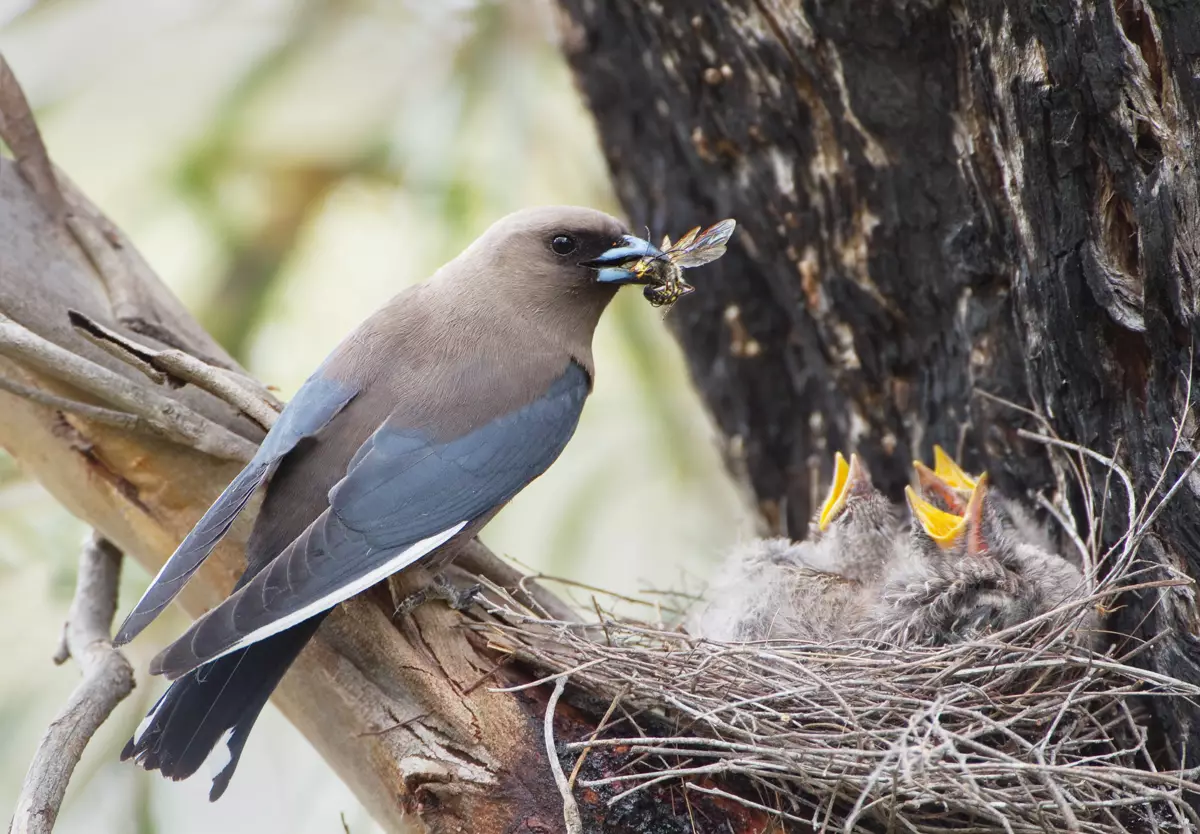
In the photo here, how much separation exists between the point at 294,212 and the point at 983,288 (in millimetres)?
3294

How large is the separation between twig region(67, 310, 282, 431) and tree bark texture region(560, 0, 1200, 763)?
5.33 ft

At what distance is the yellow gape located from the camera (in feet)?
12.0

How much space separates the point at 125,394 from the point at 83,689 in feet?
2.14

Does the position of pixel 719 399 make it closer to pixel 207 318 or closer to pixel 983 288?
pixel 983 288

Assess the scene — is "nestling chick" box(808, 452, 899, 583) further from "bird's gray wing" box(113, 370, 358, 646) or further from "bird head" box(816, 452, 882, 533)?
"bird's gray wing" box(113, 370, 358, 646)

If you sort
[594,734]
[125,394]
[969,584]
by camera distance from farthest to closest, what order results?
1. [969,584]
2. [125,394]
3. [594,734]

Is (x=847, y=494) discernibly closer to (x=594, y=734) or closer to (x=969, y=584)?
(x=969, y=584)

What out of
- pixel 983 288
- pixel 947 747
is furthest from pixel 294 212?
pixel 947 747

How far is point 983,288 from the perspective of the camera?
329 centimetres

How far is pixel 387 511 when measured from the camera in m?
2.89

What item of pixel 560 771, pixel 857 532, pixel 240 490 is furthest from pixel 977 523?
pixel 240 490

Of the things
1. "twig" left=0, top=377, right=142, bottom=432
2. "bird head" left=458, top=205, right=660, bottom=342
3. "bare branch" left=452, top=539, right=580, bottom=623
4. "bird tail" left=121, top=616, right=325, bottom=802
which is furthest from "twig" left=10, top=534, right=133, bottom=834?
"bird head" left=458, top=205, right=660, bottom=342

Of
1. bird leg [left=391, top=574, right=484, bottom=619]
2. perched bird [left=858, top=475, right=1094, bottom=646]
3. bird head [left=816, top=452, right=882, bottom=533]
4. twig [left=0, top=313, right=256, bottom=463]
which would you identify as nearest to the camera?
twig [left=0, top=313, right=256, bottom=463]

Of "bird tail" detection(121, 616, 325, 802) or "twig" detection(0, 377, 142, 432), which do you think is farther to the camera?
"twig" detection(0, 377, 142, 432)
